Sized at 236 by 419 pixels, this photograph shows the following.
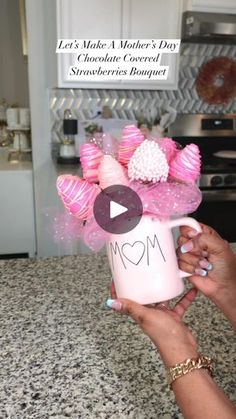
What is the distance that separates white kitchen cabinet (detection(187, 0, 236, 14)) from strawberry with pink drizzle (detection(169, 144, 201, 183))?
6.97 feet

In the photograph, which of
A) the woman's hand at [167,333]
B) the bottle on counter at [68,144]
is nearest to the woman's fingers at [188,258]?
the woman's hand at [167,333]

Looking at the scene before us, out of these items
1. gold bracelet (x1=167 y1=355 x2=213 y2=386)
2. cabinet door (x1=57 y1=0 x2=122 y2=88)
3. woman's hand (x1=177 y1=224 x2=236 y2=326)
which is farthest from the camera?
cabinet door (x1=57 y1=0 x2=122 y2=88)

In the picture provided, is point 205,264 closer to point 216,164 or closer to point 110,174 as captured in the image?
point 110,174

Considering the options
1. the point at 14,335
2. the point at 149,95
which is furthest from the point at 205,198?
the point at 14,335

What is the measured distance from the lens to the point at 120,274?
58 centimetres

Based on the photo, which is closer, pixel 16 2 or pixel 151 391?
pixel 151 391

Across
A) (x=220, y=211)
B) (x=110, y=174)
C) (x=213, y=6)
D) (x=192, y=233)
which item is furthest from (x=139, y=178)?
(x=213, y=6)

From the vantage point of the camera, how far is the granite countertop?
1.84ft

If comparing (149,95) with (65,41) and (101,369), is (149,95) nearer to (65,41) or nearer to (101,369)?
(65,41)

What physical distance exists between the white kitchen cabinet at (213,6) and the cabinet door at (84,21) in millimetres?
460

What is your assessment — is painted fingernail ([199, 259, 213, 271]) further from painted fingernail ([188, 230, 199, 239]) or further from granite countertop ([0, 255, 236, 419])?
granite countertop ([0, 255, 236, 419])

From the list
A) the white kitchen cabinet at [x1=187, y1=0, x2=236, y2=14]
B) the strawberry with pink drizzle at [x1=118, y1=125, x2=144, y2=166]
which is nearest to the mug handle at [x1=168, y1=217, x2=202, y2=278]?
the strawberry with pink drizzle at [x1=118, y1=125, x2=144, y2=166]

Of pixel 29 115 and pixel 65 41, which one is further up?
pixel 65 41

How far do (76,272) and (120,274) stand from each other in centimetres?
42
